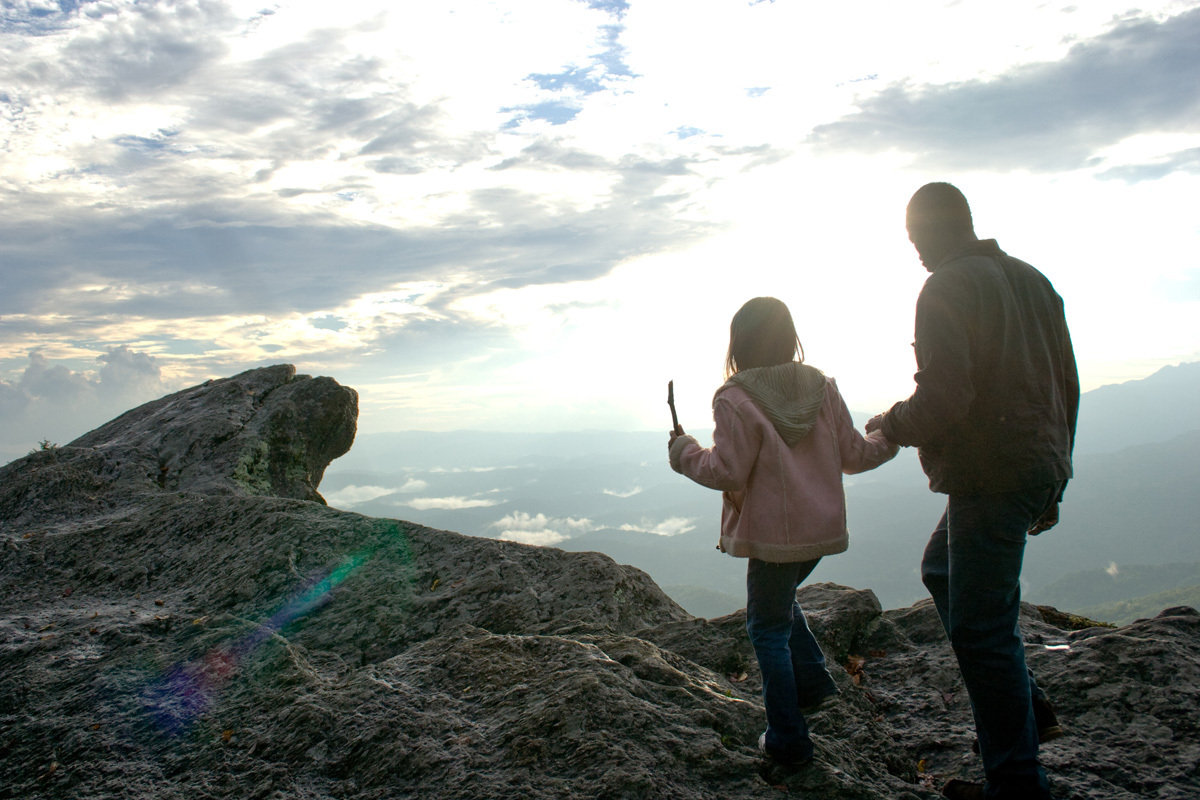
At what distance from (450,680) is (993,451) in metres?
4.26

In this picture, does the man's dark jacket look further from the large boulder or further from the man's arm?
the large boulder

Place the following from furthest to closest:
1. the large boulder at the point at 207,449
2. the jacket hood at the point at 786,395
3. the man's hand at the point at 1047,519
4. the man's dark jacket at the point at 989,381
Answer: the large boulder at the point at 207,449 < the man's hand at the point at 1047,519 < the jacket hood at the point at 786,395 < the man's dark jacket at the point at 989,381

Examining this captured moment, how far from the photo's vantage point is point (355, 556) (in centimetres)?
749

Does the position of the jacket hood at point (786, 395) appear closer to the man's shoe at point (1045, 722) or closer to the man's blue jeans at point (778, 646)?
the man's blue jeans at point (778, 646)

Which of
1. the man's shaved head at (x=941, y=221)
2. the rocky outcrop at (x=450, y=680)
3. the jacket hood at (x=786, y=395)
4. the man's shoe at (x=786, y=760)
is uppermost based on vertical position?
the man's shaved head at (x=941, y=221)

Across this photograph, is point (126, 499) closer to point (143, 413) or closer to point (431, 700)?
point (143, 413)

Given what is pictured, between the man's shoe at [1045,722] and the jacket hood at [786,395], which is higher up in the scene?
the jacket hood at [786,395]

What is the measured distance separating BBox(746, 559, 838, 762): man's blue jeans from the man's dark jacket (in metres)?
1.17

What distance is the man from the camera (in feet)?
12.5

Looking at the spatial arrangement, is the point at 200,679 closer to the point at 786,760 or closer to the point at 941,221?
the point at 786,760

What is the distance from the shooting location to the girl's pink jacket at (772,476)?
13.2ft

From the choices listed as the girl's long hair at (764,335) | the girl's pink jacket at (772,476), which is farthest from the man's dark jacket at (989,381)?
the girl's long hair at (764,335)

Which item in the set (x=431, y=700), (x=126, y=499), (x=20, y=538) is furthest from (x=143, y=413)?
(x=431, y=700)

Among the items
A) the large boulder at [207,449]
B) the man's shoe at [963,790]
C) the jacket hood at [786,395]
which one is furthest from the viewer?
the large boulder at [207,449]
